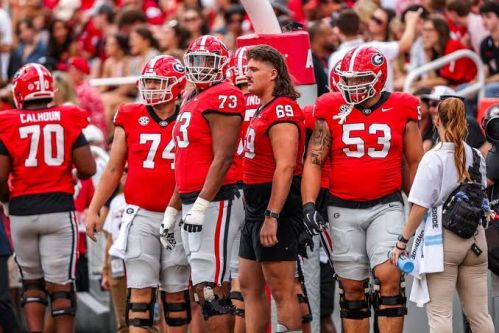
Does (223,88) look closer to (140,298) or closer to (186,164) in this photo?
(186,164)

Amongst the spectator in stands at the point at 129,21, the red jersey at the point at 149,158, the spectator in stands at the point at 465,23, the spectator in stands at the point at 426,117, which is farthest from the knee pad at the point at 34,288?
the spectator in stands at the point at 129,21

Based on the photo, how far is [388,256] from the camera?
977 centimetres

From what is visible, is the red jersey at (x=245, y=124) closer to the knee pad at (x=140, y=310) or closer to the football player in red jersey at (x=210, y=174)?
the football player in red jersey at (x=210, y=174)

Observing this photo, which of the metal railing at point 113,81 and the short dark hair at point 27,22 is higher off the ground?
the short dark hair at point 27,22

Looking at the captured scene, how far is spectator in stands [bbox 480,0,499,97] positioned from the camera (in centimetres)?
1449

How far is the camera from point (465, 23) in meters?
15.9

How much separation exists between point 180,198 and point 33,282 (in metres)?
2.04

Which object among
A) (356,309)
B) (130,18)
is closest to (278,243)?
(356,309)

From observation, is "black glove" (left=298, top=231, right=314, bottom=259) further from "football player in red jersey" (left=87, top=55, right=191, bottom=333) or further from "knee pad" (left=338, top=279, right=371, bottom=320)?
"football player in red jersey" (left=87, top=55, right=191, bottom=333)

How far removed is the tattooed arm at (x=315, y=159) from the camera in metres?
9.82

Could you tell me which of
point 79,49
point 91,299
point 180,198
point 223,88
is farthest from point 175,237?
point 79,49

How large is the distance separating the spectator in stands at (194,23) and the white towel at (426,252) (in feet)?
27.2

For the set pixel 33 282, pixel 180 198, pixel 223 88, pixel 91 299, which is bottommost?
pixel 91 299

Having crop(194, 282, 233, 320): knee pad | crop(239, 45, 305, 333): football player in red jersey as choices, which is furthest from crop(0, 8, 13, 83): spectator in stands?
crop(239, 45, 305, 333): football player in red jersey
